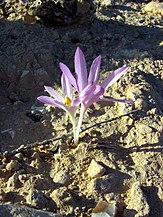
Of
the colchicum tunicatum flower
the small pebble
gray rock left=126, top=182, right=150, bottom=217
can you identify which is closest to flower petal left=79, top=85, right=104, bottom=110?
the colchicum tunicatum flower

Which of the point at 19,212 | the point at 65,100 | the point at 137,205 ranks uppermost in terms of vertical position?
the point at 65,100

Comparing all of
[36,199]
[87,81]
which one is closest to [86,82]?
[87,81]

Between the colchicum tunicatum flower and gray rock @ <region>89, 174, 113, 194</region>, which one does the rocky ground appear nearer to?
gray rock @ <region>89, 174, 113, 194</region>

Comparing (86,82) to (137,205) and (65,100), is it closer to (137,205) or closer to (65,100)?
(65,100)

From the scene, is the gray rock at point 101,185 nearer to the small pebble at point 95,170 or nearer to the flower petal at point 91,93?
the small pebble at point 95,170

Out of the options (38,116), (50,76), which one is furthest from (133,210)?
(50,76)

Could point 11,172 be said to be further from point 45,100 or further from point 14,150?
point 45,100

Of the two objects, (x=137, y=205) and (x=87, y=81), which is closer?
(x=137, y=205)
